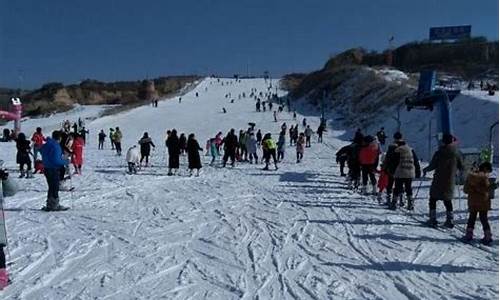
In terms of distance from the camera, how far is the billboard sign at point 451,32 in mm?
16859

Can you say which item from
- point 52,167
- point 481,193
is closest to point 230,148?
point 52,167

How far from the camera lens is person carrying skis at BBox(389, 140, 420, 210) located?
1066 cm

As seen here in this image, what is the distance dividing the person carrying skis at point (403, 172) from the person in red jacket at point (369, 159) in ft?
4.91

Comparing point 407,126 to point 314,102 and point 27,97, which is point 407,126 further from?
point 27,97

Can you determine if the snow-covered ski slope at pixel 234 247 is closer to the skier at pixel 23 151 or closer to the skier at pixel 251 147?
the skier at pixel 23 151

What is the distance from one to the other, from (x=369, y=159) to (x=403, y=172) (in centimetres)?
193

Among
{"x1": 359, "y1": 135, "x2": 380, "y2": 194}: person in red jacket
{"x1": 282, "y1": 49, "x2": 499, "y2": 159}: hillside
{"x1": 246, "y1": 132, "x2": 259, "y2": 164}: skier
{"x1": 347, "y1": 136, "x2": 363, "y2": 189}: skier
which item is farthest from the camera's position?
{"x1": 282, "y1": 49, "x2": 499, "y2": 159}: hillside

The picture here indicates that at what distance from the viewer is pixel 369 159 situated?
12578mm

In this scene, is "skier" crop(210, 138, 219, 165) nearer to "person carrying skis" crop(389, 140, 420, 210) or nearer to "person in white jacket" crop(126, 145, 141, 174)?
"person in white jacket" crop(126, 145, 141, 174)

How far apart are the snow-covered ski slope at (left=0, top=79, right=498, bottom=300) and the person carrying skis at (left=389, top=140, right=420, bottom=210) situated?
327 mm

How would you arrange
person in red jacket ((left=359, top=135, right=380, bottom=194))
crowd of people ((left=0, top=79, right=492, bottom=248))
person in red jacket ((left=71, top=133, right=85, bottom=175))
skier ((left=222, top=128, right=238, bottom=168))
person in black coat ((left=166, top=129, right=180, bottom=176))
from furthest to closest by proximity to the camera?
skier ((left=222, top=128, right=238, bottom=168))
person in black coat ((left=166, top=129, right=180, bottom=176))
person in red jacket ((left=71, top=133, right=85, bottom=175))
person in red jacket ((left=359, top=135, right=380, bottom=194))
crowd of people ((left=0, top=79, right=492, bottom=248))

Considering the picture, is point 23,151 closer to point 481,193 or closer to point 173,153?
point 173,153

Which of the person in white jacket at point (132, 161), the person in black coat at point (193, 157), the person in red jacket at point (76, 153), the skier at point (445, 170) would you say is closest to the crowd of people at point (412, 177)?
the skier at point (445, 170)

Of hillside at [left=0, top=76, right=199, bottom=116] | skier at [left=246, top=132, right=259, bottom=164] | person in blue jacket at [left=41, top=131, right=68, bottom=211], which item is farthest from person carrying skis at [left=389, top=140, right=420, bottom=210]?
hillside at [left=0, top=76, right=199, bottom=116]
